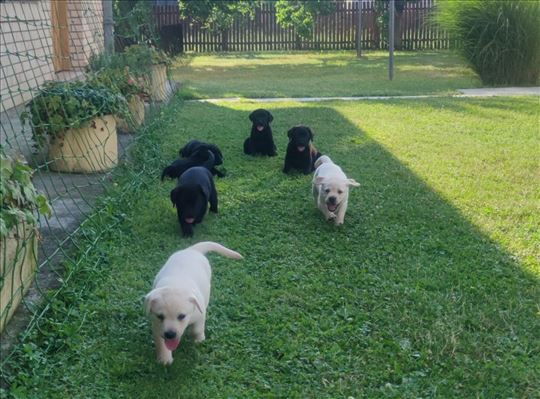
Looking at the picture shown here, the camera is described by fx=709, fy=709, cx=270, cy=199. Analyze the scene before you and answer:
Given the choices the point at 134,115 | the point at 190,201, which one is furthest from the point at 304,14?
the point at 190,201

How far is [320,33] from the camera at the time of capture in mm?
28250

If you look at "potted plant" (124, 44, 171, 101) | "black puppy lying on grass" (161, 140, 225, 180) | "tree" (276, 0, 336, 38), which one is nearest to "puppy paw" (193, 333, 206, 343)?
"black puppy lying on grass" (161, 140, 225, 180)

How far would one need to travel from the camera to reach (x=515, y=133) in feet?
30.2

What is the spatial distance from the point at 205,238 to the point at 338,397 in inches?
87.5

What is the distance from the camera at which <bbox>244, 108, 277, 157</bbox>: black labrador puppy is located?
7.69 meters

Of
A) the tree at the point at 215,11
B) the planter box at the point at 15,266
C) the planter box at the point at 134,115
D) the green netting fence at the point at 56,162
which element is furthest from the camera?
the tree at the point at 215,11

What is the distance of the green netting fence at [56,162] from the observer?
347 cm

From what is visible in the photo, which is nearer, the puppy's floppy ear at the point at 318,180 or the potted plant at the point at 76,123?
the puppy's floppy ear at the point at 318,180

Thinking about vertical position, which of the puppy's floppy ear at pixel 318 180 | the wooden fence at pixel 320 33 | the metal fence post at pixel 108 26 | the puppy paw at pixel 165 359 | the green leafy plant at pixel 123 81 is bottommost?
the puppy paw at pixel 165 359

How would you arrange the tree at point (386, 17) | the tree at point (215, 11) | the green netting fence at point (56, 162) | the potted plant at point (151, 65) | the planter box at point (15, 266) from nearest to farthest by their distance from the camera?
the planter box at point (15, 266) → the green netting fence at point (56, 162) → the potted plant at point (151, 65) → the tree at point (215, 11) → the tree at point (386, 17)

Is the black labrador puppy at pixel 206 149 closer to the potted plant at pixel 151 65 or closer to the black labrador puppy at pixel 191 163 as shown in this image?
the black labrador puppy at pixel 191 163

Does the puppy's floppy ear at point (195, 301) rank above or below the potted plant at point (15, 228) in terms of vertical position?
below

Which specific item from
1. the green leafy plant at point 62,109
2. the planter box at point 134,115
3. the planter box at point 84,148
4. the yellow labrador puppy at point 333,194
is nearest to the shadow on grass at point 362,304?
the yellow labrador puppy at point 333,194

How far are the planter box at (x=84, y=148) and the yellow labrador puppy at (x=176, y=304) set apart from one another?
3.01 metres
